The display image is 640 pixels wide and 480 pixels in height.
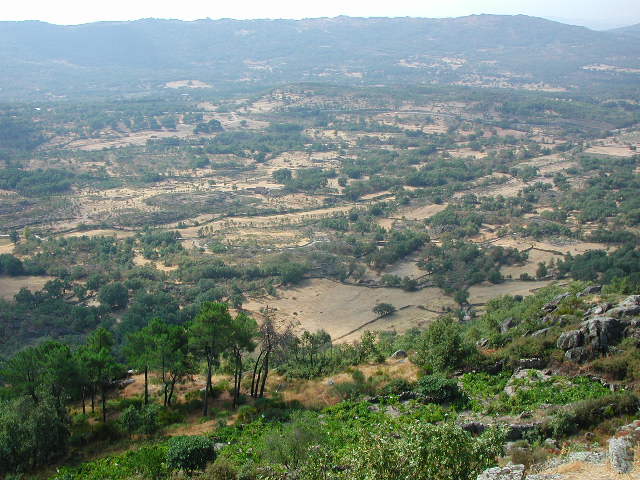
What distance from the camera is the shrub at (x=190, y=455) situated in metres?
15.3

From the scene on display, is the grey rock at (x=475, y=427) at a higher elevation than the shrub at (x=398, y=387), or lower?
higher

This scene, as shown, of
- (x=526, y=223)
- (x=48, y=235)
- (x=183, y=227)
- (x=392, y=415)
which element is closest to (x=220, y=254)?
(x=183, y=227)

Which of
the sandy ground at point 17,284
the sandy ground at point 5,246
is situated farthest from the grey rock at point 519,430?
the sandy ground at point 5,246

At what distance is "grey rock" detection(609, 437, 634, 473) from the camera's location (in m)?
11.4

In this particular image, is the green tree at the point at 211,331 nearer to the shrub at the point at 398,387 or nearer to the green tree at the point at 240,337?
the green tree at the point at 240,337

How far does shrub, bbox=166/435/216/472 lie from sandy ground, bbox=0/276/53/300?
2947 centimetres

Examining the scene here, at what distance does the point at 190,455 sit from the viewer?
15.3 metres

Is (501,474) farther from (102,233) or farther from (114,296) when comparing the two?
(102,233)

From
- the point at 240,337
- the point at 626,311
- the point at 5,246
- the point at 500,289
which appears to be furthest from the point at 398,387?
the point at 5,246

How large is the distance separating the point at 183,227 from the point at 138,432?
40.6 metres

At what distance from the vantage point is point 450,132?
338ft

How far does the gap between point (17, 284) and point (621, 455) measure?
4168cm

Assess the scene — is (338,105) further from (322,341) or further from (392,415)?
(392,415)

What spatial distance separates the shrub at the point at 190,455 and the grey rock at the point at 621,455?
9889 millimetres
